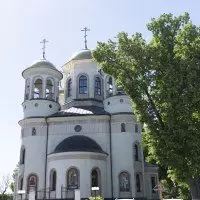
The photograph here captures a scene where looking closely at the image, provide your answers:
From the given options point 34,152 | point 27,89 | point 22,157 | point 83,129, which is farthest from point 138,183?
point 27,89

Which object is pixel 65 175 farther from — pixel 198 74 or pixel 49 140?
pixel 198 74

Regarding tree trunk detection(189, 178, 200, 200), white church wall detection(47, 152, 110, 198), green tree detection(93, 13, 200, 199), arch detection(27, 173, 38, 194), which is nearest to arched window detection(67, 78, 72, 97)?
white church wall detection(47, 152, 110, 198)

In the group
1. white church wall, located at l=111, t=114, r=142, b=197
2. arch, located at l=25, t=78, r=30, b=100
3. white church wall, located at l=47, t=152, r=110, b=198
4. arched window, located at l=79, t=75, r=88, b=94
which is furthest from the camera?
arched window, located at l=79, t=75, r=88, b=94

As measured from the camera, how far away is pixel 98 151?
25875 mm

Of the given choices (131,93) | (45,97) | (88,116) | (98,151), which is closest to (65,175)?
(98,151)

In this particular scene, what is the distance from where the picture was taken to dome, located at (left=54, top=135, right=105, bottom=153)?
25.2 metres

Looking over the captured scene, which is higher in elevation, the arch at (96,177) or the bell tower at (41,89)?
the bell tower at (41,89)

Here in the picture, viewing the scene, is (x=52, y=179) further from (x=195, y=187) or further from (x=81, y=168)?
(x=195, y=187)

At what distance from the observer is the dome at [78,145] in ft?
82.6

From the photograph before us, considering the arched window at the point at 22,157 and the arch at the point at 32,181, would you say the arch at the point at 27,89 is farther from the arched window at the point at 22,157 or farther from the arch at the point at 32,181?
the arch at the point at 32,181

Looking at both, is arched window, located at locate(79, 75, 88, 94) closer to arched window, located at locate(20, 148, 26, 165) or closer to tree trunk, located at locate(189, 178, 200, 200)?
arched window, located at locate(20, 148, 26, 165)

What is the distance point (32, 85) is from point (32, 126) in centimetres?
400

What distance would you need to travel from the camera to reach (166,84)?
1550cm

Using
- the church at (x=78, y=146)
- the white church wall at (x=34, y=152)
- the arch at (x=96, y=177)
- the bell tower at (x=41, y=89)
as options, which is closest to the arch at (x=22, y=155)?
the church at (x=78, y=146)
